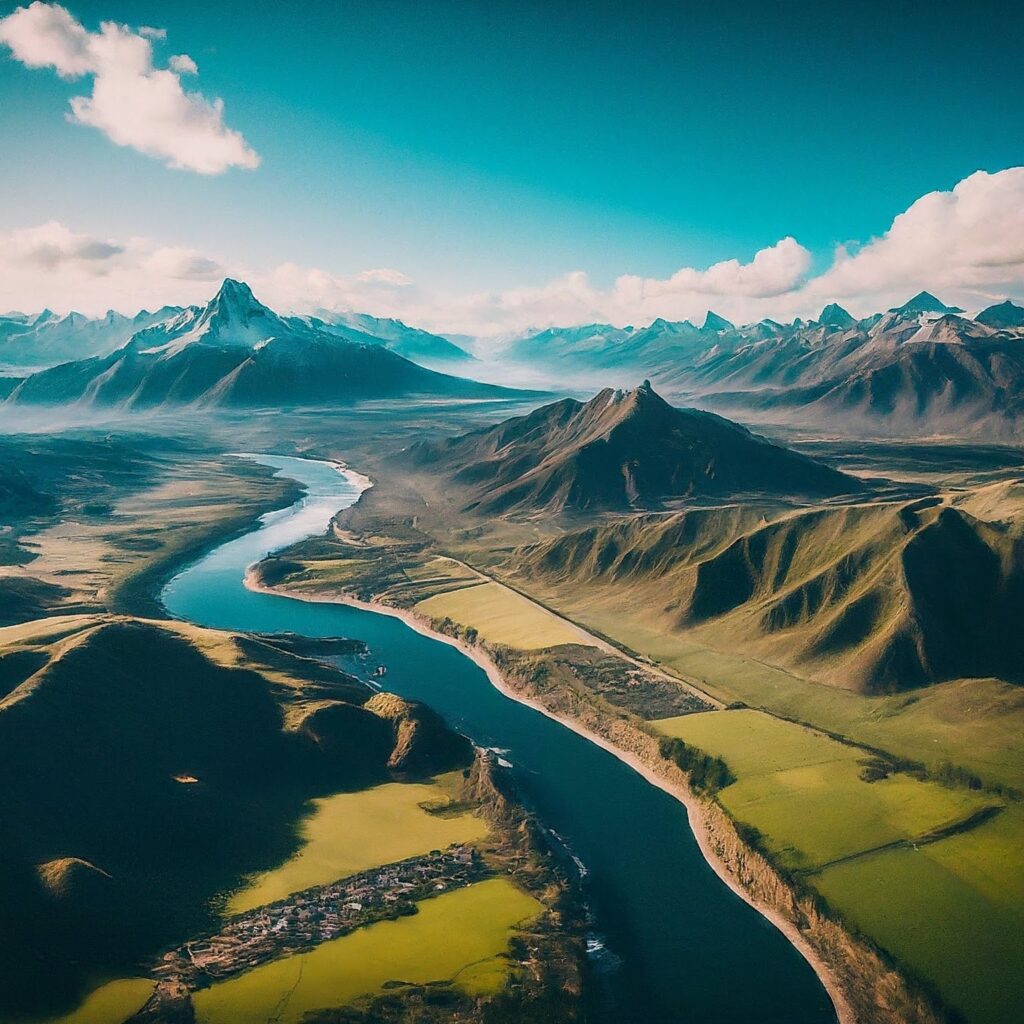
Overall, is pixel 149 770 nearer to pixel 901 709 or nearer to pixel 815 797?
pixel 815 797

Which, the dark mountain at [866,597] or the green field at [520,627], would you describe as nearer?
the dark mountain at [866,597]

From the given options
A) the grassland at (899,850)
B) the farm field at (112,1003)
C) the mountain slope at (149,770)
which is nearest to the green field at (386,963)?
the farm field at (112,1003)

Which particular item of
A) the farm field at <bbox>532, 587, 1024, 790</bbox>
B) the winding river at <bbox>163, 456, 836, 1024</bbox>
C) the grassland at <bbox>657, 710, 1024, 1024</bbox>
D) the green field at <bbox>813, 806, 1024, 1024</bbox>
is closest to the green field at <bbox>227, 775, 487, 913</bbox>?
the winding river at <bbox>163, 456, 836, 1024</bbox>

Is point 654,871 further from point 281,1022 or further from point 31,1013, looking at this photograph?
point 31,1013

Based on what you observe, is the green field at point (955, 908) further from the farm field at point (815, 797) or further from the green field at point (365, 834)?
the green field at point (365, 834)

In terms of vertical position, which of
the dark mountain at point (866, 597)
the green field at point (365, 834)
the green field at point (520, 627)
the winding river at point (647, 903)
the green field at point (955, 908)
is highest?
the dark mountain at point (866, 597)

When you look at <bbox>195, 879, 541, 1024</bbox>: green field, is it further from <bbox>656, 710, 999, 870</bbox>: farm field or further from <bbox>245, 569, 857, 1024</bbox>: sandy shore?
<bbox>656, 710, 999, 870</bbox>: farm field

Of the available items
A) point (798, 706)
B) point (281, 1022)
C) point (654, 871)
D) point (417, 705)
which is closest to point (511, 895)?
point (654, 871)
